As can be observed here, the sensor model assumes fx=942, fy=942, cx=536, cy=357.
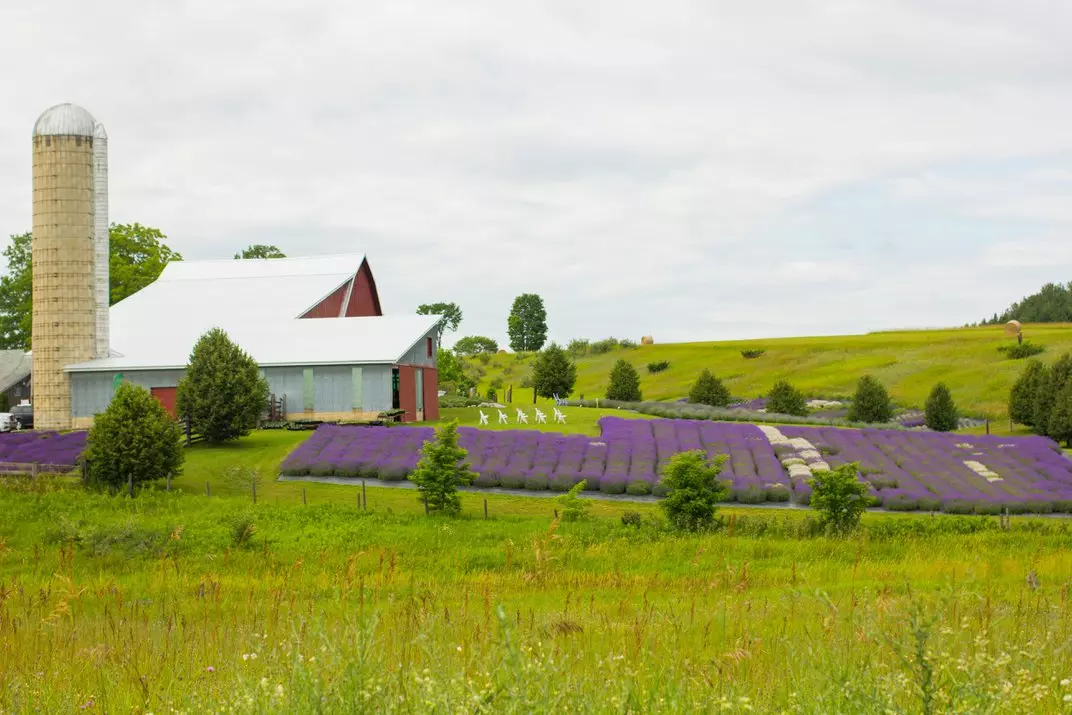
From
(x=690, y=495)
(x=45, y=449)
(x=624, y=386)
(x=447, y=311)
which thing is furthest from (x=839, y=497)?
(x=447, y=311)

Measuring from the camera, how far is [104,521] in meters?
24.1

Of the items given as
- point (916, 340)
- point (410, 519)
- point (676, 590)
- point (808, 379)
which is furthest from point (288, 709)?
point (916, 340)

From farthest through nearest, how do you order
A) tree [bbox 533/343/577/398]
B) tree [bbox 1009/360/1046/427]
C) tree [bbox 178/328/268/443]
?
tree [bbox 533/343/577/398]
tree [bbox 1009/360/1046/427]
tree [bbox 178/328/268/443]

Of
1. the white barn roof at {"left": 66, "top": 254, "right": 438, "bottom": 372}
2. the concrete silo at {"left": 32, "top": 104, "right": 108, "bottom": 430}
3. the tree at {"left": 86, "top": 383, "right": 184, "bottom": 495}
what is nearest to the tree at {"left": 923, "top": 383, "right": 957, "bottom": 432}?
the white barn roof at {"left": 66, "top": 254, "right": 438, "bottom": 372}

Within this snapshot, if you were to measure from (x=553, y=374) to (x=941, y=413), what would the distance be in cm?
2582

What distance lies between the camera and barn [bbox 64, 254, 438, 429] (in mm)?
49531

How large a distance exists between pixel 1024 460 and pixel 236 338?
40.6 m

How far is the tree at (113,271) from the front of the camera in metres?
78.4

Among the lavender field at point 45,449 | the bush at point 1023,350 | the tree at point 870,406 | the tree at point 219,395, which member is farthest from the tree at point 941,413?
the lavender field at point 45,449

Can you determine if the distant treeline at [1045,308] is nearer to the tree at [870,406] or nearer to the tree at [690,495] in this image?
the tree at [870,406]

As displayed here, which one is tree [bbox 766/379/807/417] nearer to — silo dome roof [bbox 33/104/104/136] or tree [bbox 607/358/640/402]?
tree [bbox 607/358/640/402]

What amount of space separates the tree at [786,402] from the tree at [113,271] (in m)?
52.3

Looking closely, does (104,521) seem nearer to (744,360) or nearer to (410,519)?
(410,519)

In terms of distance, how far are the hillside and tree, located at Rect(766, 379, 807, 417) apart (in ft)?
49.9
